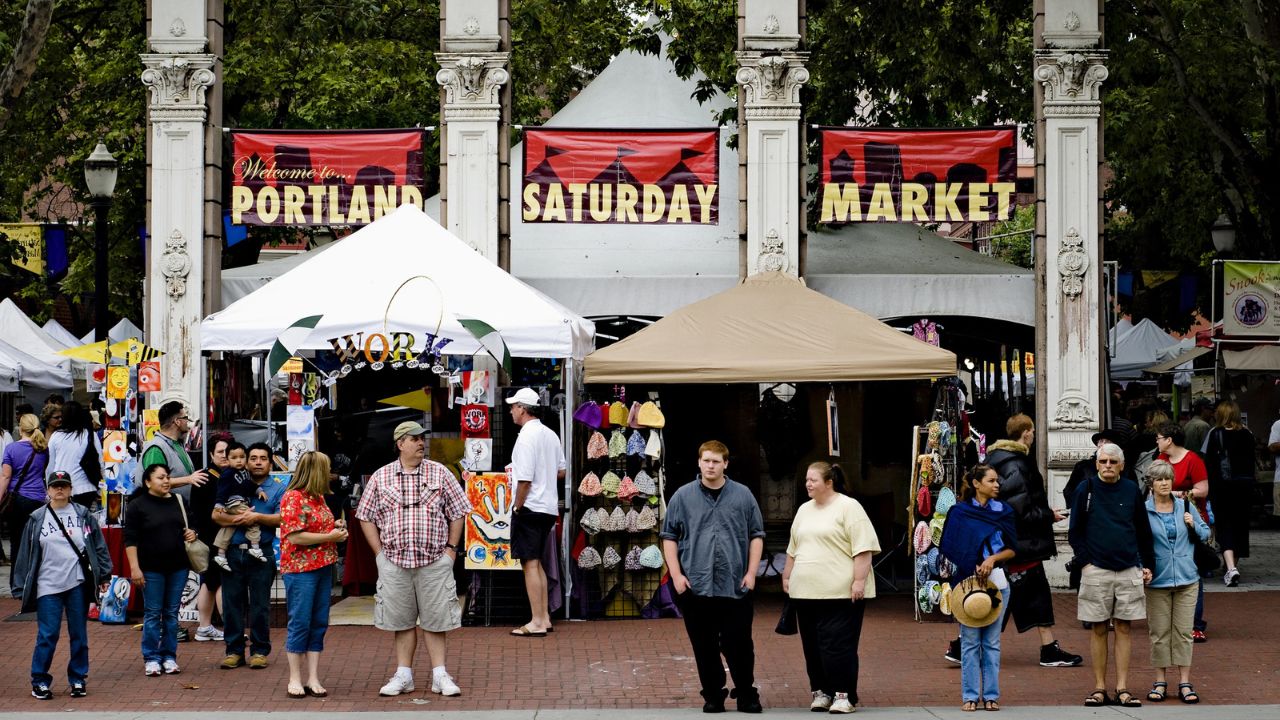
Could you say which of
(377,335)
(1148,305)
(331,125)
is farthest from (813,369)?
(1148,305)

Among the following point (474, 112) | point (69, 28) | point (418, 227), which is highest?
point (69, 28)

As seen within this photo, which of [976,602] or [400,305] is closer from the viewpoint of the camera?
[976,602]

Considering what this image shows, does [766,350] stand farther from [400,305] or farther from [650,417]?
[400,305]

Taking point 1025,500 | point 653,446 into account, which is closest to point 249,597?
point 653,446

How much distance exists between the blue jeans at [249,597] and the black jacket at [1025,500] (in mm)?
5576

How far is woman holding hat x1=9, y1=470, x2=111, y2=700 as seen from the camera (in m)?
10.3

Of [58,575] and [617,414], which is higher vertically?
[617,414]

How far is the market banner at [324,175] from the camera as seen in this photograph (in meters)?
17.0

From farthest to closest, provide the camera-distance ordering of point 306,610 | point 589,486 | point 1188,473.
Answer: point 589,486
point 1188,473
point 306,610

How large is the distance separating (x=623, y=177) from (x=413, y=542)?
7.68 metres

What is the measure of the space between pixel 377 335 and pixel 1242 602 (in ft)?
29.3

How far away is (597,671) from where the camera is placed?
1139 cm

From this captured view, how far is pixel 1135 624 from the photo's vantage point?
44.4 feet

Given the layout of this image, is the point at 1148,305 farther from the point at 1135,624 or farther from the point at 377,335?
the point at 377,335
